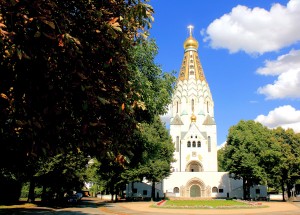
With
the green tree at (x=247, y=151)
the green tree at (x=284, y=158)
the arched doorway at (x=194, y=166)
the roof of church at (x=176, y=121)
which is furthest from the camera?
the roof of church at (x=176, y=121)

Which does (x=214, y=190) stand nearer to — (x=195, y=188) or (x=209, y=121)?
(x=195, y=188)

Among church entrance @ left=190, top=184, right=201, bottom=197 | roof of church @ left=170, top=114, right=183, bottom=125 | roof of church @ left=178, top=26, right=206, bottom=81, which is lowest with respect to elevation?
church entrance @ left=190, top=184, right=201, bottom=197

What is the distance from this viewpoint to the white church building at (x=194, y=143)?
66.6 m

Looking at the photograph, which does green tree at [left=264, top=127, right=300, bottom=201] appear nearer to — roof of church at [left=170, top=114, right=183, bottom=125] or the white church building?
the white church building

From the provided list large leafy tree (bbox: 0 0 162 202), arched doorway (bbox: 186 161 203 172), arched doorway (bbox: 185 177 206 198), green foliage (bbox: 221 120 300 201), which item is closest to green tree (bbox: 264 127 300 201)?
green foliage (bbox: 221 120 300 201)

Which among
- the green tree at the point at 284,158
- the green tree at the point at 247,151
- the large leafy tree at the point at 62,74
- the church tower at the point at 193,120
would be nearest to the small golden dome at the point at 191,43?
the church tower at the point at 193,120

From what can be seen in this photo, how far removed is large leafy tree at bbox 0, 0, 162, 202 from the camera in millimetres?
6184

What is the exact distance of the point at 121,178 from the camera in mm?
47000

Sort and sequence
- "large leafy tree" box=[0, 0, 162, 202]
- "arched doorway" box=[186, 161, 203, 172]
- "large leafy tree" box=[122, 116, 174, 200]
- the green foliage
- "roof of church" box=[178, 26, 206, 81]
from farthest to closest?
1. "roof of church" box=[178, 26, 206, 81]
2. "arched doorway" box=[186, 161, 203, 172]
3. the green foliage
4. "large leafy tree" box=[122, 116, 174, 200]
5. "large leafy tree" box=[0, 0, 162, 202]

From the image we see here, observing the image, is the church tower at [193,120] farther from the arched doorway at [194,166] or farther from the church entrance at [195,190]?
the church entrance at [195,190]

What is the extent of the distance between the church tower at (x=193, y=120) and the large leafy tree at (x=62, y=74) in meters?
67.3

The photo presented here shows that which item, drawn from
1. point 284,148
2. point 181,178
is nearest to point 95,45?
point 284,148

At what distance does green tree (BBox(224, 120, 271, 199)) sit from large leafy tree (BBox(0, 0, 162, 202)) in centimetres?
4535

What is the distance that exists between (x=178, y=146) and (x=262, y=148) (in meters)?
29.4
